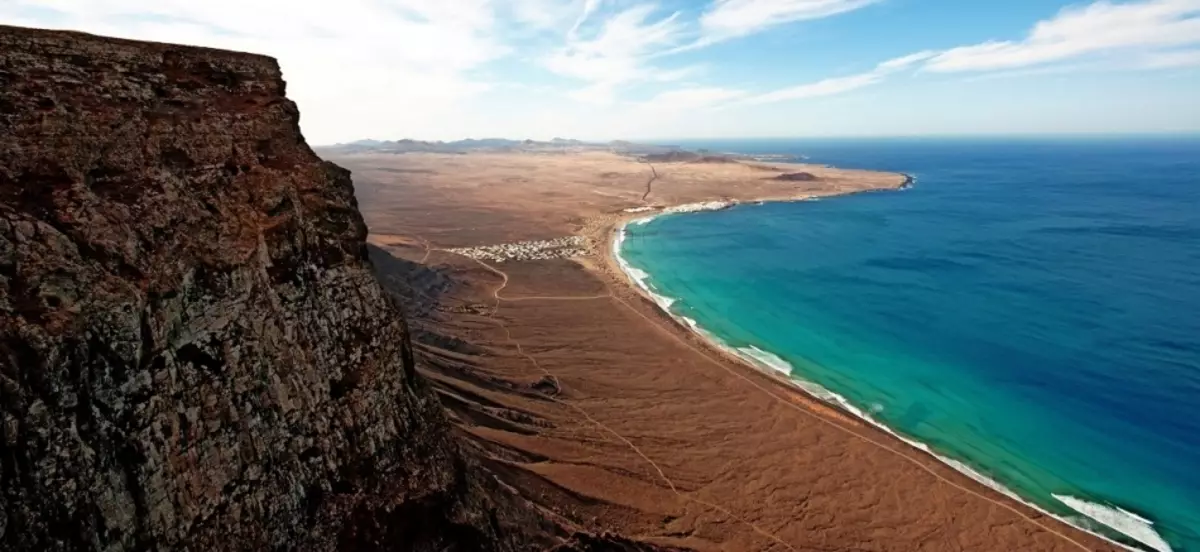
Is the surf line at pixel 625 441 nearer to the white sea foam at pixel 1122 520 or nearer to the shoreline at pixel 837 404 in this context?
the shoreline at pixel 837 404

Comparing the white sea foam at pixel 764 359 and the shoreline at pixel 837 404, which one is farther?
the white sea foam at pixel 764 359

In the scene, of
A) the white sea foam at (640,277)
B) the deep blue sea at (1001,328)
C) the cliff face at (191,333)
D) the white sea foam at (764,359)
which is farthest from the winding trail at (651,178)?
the cliff face at (191,333)

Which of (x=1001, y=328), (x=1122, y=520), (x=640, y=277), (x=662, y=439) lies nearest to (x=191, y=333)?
(x=662, y=439)

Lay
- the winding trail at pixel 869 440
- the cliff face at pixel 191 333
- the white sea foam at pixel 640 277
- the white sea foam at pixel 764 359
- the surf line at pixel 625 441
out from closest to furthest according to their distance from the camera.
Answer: the cliff face at pixel 191 333 < the surf line at pixel 625 441 < the winding trail at pixel 869 440 < the white sea foam at pixel 764 359 < the white sea foam at pixel 640 277

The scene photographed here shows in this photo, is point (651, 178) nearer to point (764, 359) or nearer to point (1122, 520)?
point (764, 359)

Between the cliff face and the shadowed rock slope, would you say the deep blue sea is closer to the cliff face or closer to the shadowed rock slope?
the cliff face

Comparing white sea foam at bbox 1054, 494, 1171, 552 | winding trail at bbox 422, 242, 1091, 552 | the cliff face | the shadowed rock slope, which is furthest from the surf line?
white sea foam at bbox 1054, 494, 1171, 552
